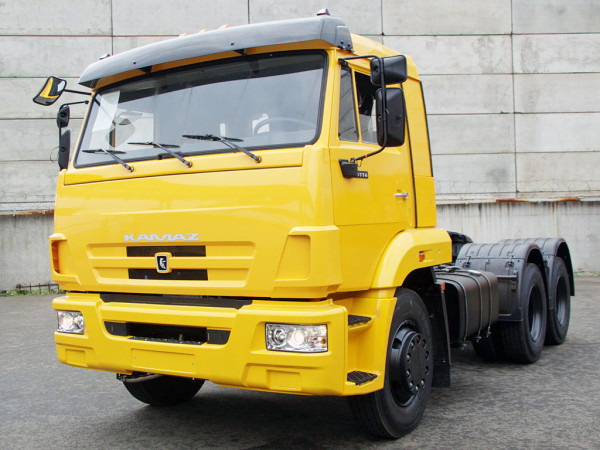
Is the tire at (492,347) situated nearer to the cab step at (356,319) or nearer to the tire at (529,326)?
the tire at (529,326)

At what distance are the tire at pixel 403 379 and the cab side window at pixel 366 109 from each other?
105cm

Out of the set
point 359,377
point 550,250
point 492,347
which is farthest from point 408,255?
point 550,250

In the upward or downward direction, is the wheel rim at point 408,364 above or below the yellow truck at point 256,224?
below

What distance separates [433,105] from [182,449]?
12131 mm

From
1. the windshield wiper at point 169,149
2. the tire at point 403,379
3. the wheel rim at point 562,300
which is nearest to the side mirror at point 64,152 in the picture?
the windshield wiper at point 169,149

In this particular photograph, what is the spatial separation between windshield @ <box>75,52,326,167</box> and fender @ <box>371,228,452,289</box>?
99cm

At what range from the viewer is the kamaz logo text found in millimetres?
4061

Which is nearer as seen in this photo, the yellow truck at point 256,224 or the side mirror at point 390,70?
the yellow truck at point 256,224

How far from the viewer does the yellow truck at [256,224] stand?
150 inches

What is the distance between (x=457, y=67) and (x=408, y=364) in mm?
11952

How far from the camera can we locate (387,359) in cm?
434

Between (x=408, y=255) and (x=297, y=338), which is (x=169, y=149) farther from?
(x=408, y=255)

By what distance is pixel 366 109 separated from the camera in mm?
4387

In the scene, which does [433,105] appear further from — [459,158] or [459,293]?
[459,293]
